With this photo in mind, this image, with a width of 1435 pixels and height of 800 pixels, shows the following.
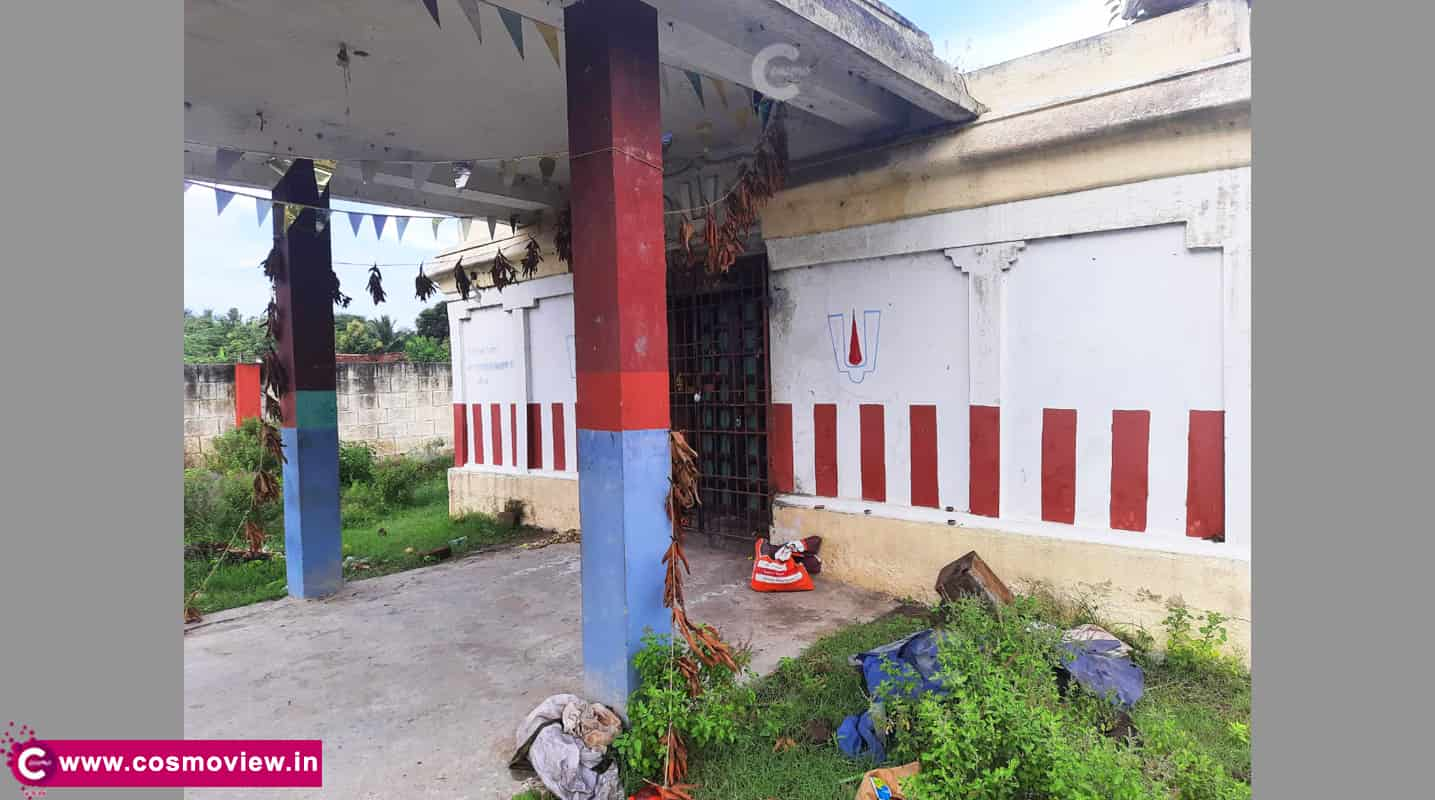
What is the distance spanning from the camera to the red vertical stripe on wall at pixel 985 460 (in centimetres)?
488

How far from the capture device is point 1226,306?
4.00m

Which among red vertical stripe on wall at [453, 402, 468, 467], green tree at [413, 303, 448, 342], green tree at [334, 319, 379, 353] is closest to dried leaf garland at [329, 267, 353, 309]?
red vertical stripe on wall at [453, 402, 468, 467]

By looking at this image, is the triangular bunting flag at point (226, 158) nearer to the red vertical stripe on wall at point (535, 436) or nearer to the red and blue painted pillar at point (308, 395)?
the red and blue painted pillar at point (308, 395)

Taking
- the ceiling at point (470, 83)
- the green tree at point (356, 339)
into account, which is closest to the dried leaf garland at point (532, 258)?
the ceiling at point (470, 83)

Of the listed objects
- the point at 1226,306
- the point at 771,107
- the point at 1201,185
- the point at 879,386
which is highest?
the point at 771,107

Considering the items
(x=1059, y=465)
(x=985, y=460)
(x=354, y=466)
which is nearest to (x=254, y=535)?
(x=985, y=460)

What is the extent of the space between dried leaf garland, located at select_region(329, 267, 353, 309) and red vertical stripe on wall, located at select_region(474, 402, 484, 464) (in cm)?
305

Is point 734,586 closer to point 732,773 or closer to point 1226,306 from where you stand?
point 732,773

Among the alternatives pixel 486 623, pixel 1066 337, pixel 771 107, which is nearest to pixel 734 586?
pixel 486 623

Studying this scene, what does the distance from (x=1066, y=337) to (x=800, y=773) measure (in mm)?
3090

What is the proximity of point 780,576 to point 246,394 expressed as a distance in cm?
952

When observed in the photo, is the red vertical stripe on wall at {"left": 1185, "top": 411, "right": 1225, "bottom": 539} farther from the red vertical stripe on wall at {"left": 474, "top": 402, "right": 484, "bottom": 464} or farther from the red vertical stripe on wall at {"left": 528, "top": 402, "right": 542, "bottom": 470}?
the red vertical stripe on wall at {"left": 474, "top": 402, "right": 484, "bottom": 464}

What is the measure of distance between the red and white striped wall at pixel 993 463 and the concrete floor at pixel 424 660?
86 cm

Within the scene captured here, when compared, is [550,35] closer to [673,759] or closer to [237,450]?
[673,759]
